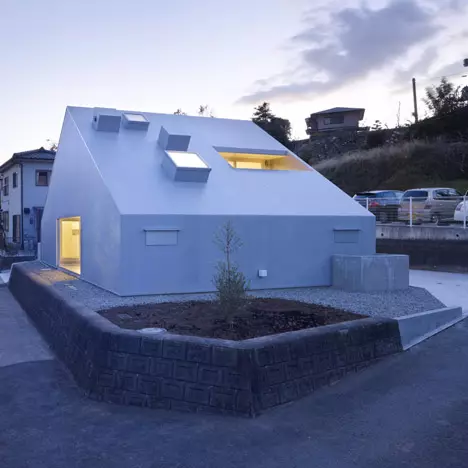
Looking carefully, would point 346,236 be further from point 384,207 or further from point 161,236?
point 384,207

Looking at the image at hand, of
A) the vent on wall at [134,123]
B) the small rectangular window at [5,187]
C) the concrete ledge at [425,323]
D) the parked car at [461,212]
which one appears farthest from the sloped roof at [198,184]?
the small rectangular window at [5,187]

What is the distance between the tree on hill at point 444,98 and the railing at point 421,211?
1861 cm

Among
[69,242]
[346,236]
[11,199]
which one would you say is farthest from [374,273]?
[11,199]

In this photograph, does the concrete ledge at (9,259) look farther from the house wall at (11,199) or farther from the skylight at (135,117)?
the skylight at (135,117)

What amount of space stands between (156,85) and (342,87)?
11.0 meters

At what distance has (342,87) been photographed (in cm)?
2417

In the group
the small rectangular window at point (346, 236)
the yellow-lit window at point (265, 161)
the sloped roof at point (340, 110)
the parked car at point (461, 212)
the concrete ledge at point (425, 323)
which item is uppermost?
the sloped roof at point (340, 110)

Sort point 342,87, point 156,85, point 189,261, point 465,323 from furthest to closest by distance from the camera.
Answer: point 342,87 < point 156,85 < point 189,261 < point 465,323

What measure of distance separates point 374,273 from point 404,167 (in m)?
23.3

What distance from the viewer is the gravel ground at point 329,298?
7684 mm

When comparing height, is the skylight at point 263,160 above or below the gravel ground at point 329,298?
above

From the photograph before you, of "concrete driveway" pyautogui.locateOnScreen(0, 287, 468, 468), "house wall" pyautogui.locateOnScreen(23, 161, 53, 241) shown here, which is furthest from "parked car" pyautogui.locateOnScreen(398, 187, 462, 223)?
"house wall" pyautogui.locateOnScreen(23, 161, 53, 241)

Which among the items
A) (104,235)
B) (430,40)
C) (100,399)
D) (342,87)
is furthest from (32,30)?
(342,87)

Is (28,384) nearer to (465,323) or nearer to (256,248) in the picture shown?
(256,248)
